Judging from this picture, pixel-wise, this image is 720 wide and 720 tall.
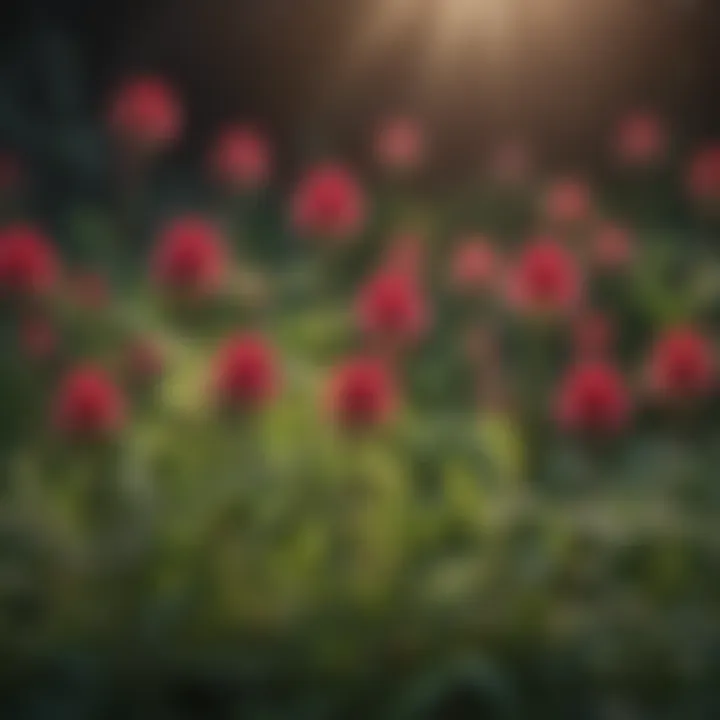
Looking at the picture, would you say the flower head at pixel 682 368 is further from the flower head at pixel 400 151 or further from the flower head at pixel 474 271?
→ the flower head at pixel 400 151

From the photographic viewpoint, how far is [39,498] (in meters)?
2.21

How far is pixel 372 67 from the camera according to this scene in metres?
4.20

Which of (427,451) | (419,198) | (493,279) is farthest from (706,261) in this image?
(427,451)

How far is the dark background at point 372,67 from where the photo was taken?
3.99m

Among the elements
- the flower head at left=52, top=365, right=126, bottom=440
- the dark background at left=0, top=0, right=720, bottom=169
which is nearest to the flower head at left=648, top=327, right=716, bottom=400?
the flower head at left=52, top=365, right=126, bottom=440

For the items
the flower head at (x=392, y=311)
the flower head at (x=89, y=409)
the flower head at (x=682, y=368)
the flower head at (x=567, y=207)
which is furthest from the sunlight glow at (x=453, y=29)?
the flower head at (x=89, y=409)

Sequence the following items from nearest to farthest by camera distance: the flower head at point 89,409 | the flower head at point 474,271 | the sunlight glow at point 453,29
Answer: the flower head at point 89,409 → the flower head at point 474,271 → the sunlight glow at point 453,29

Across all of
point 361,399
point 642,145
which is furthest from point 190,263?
point 642,145

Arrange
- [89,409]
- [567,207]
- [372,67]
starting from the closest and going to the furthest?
[89,409] → [567,207] → [372,67]

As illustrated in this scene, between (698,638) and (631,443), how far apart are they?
57 centimetres

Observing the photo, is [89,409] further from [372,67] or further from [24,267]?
[372,67]

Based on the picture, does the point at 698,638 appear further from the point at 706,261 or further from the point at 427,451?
the point at 706,261

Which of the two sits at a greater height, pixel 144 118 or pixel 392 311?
pixel 144 118

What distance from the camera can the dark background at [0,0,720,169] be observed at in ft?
13.1
